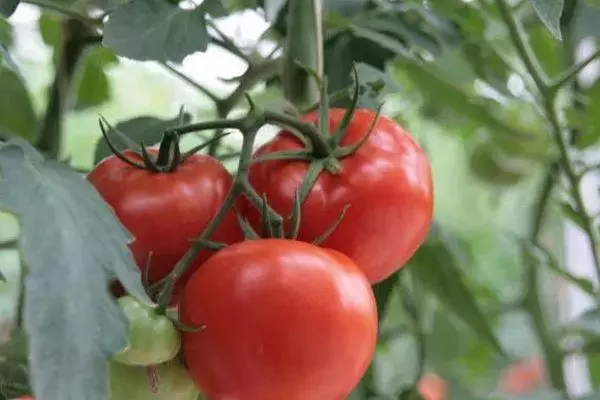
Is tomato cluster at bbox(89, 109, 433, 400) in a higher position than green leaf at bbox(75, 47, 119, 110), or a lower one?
higher

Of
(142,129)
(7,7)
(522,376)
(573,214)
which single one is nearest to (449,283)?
(573,214)

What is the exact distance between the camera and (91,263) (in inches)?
11.1

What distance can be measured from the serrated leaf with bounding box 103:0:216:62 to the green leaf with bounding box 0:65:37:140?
0.61ft

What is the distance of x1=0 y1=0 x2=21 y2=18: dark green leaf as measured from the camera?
0.38 m

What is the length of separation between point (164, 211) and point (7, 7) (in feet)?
0.35

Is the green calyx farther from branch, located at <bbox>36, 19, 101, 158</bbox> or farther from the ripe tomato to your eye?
branch, located at <bbox>36, 19, 101, 158</bbox>

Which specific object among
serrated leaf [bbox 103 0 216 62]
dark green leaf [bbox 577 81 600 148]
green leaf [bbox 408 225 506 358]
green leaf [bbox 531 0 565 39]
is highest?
green leaf [bbox 531 0 565 39]

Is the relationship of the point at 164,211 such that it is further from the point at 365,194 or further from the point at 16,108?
the point at 16,108

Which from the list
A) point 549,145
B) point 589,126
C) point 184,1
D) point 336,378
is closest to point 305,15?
point 184,1

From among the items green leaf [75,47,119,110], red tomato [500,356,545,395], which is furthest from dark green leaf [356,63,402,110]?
→ red tomato [500,356,545,395]

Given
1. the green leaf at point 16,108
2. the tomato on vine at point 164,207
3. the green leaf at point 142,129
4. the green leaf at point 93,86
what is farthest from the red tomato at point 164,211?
the green leaf at point 93,86

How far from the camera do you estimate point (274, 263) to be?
0.33 m

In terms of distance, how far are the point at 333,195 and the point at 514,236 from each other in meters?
0.37

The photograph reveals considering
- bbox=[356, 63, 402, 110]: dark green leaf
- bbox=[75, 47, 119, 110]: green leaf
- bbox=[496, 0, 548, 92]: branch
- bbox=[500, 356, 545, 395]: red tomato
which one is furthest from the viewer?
bbox=[500, 356, 545, 395]: red tomato
